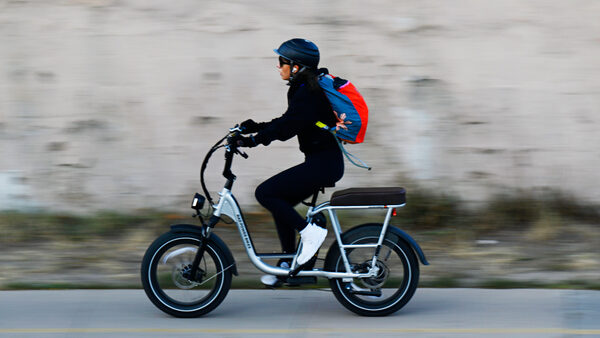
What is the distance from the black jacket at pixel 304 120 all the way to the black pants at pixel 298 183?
9cm

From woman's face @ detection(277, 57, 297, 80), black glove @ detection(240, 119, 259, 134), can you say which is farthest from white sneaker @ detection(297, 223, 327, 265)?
woman's face @ detection(277, 57, 297, 80)

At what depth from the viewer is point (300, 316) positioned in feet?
17.8

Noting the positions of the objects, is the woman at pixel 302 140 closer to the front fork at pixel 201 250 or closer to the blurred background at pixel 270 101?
the front fork at pixel 201 250

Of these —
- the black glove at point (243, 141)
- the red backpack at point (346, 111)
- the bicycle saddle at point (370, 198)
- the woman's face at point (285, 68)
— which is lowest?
the bicycle saddle at point (370, 198)

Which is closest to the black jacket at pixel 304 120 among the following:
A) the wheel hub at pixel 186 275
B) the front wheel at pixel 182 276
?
the front wheel at pixel 182 276

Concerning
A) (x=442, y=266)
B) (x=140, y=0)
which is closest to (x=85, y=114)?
(x=140, y=0)

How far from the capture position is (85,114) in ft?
27.2

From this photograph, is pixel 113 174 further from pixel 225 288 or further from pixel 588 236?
pixel 588 236

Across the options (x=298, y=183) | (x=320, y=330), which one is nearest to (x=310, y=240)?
(x=298, y=183)

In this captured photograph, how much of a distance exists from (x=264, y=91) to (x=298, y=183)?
319 cm

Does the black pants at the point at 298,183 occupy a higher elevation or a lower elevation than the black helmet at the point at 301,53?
lower

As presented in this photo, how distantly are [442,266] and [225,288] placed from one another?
2.14 m

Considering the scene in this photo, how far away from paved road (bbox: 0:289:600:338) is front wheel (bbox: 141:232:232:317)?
0.38 feet

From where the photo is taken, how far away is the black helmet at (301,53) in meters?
5.14
